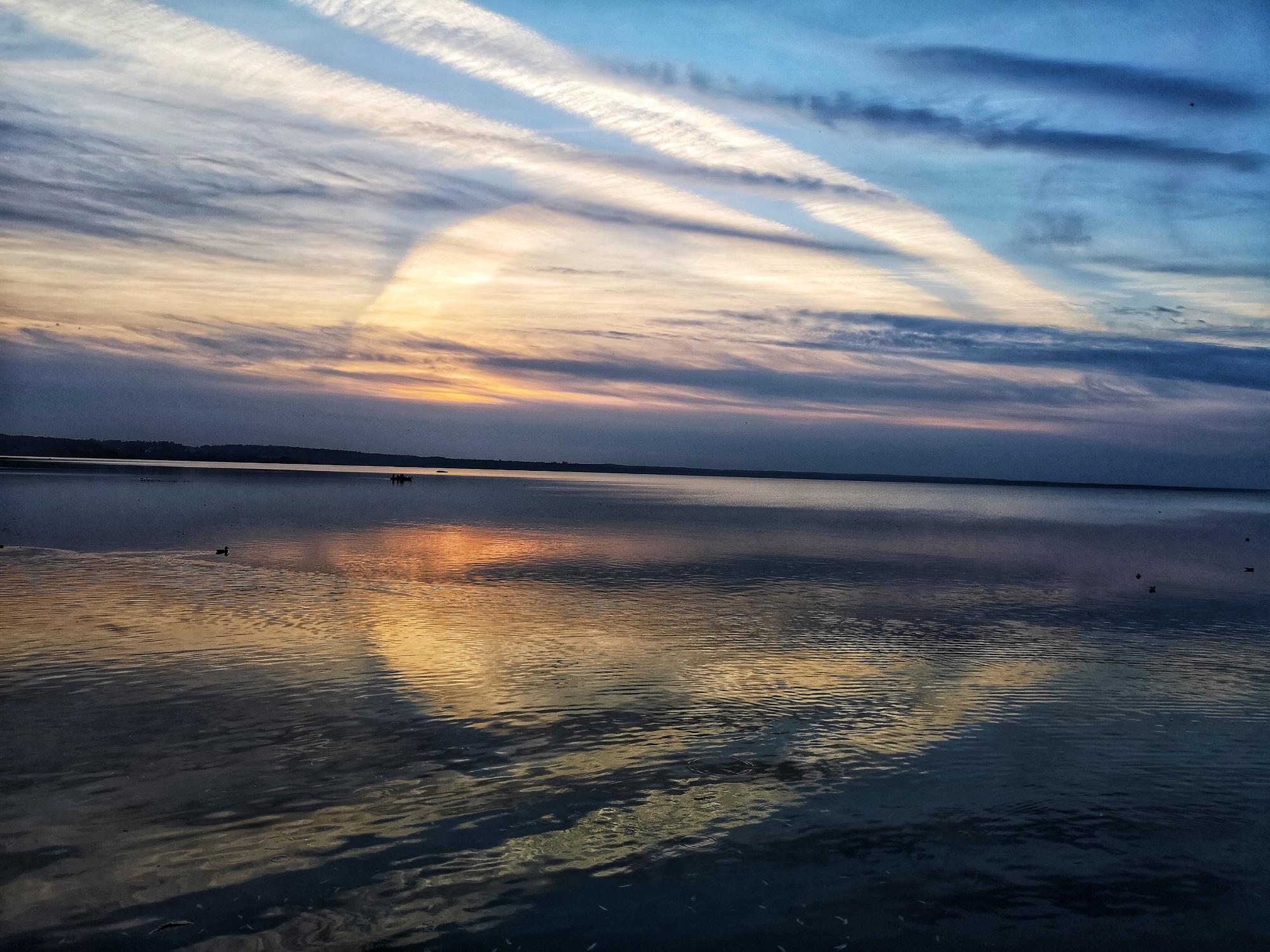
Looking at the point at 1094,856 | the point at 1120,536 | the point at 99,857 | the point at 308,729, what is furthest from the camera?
the point at 1120,536

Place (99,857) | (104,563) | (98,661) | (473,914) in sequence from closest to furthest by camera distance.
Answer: (473,914), (99,857), (98,661), (104,563)

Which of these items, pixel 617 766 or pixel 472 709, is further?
pixel 472 709

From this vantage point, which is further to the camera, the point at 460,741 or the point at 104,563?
the point at 104,563

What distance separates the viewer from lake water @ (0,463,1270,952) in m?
8.66

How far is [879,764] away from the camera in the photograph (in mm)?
12812

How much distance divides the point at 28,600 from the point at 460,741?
53.5 ft

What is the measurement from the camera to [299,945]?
309 inches

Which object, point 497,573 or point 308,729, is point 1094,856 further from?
point 497,573

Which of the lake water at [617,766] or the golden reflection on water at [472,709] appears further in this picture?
the golden reflection on water at [472,709]

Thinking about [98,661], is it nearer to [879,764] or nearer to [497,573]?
[879,764]

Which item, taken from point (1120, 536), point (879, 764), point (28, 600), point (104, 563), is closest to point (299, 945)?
point (879, 764)

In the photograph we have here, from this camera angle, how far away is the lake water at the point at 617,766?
28.4 ft

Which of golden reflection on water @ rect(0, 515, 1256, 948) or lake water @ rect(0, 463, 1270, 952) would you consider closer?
lake water @ rect(0, 463, 1270, 952)

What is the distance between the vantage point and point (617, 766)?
1243 cm
